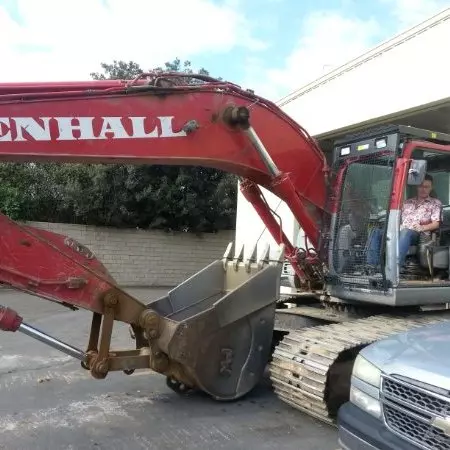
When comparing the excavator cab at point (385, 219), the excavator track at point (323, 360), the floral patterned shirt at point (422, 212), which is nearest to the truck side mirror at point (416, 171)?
the excavator cab at point (385, 219)

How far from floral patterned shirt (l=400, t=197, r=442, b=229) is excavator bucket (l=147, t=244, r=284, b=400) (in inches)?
52.7

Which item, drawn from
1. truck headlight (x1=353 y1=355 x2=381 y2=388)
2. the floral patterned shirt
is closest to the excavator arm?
the floral patterned shirt

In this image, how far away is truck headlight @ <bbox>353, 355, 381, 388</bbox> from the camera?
3594 millimetres

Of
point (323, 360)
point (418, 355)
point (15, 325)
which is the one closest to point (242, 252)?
point (323, 360)

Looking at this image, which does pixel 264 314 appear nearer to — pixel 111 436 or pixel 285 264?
pixel 285 264

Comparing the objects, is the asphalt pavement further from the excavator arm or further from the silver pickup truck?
the silver pickup truck

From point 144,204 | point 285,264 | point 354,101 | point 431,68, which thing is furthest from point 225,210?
point 285,264

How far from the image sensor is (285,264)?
6863 millimetres

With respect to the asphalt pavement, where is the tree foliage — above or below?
above

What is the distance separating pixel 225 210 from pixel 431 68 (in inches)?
380

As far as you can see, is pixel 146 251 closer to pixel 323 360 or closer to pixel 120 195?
pixel 120 195

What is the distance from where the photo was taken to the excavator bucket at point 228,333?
5375mm

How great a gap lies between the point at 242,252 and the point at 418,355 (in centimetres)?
337

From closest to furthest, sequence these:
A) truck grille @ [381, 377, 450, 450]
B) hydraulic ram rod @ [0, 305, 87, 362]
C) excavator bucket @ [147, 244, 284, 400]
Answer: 1. truck grille @ [381, 377, 450, 450]
2. hydraulic ram rod @ [0, 305, 87, 362]
3. excavator bucket @ [147, 244, 284, 400]
